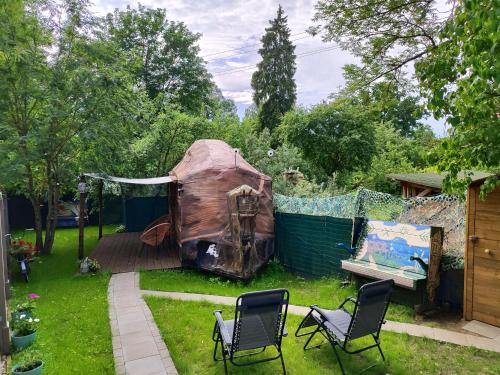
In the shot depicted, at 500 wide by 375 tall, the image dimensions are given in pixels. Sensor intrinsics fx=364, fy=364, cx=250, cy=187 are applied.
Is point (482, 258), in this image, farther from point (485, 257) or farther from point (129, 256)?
point (129, 256)

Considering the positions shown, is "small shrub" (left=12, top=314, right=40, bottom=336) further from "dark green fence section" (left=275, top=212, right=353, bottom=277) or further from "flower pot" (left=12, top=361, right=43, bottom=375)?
"dark green fence section" (left=275, top=212, right=353, bottom=277)

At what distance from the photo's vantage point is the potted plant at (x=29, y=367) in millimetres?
3697

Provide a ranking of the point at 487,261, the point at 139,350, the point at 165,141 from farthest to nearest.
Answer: the point at 165,141, the point at 487,261, the point at 139,350

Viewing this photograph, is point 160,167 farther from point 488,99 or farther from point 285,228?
point 488,99

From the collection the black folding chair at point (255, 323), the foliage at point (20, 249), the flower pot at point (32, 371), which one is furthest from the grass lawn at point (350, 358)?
the foliage at point (20, 249)

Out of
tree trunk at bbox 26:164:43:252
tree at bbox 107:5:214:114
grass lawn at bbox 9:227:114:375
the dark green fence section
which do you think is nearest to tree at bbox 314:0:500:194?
the dark green fence section

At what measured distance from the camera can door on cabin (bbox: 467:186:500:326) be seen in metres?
5.12

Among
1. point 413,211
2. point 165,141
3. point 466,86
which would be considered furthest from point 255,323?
point 165,141

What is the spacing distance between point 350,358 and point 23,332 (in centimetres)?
415

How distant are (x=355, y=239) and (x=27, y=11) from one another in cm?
929

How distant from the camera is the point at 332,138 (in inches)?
588

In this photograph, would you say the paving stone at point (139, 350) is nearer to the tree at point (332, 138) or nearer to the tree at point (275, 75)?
the tree at point (332, 138)

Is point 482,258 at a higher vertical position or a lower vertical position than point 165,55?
lower

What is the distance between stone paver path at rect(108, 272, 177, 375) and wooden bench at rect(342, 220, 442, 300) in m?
3.53
